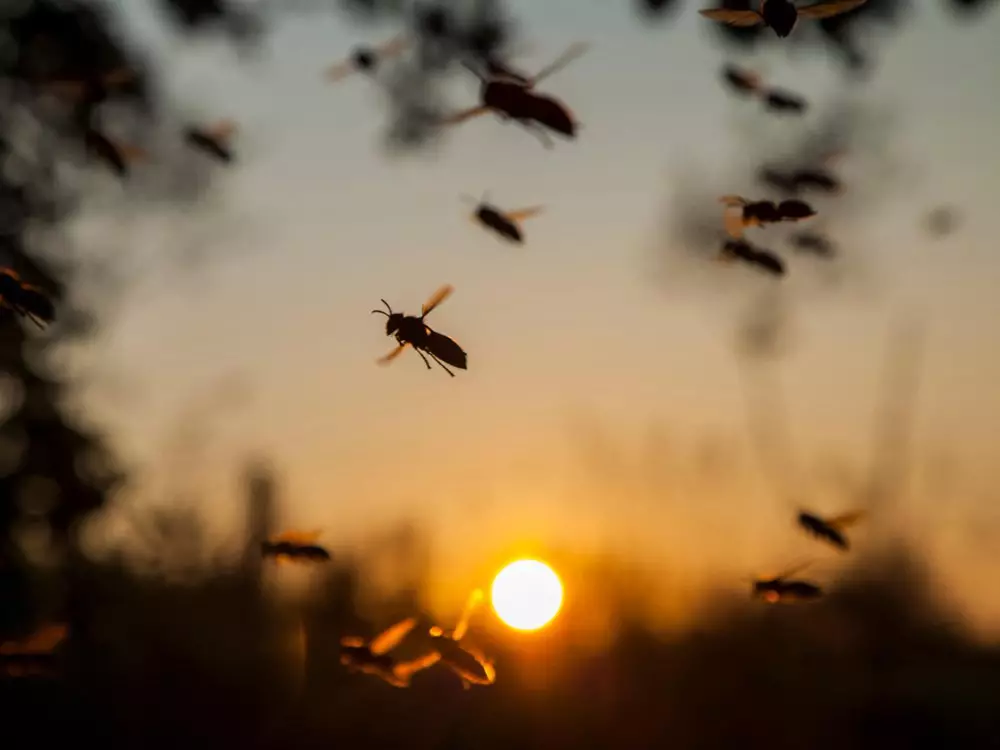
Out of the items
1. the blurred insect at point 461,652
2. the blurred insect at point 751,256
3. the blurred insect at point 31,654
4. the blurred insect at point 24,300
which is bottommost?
the blurred insect at point 31,654

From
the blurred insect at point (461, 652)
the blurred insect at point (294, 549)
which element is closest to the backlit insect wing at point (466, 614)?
the blurred insect at point (461, 652)

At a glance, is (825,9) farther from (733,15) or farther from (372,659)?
(372,659)

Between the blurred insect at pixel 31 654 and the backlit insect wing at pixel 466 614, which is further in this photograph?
the blurred insect at pixel 31 654

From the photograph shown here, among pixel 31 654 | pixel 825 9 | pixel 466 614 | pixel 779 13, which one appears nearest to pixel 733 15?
pixel 779 13

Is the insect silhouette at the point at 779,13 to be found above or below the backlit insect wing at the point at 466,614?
above

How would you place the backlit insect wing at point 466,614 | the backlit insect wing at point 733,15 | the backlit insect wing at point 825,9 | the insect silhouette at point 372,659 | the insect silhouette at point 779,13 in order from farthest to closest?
the insect silhouette at point 372,659
the backlit insect wing at point 466,614
the backlit insect wing at point 825,9
the backlit insect wing at point 733,15
the insect silhouette at point 779,13

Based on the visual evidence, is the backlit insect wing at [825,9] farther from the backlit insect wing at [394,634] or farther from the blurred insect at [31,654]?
the blurred insect at [31,654]

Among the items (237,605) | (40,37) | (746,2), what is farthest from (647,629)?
(746,2)

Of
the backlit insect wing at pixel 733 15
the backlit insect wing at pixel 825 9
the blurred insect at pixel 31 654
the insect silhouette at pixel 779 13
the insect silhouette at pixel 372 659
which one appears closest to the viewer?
the insect silhouette at pixel 779 13
